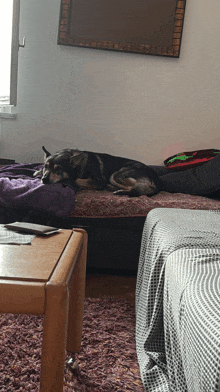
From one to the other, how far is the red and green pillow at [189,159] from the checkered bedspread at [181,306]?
1435 mm

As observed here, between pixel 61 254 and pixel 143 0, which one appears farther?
pixel 143 0

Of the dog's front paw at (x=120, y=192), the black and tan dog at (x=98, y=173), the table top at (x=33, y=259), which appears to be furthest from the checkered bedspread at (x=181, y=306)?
the black and tan dog at (x=98, y=173)

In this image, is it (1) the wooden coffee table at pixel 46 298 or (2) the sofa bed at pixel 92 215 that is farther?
(2) the sofa bed at pixel 92 215

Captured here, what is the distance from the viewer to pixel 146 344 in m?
1.26

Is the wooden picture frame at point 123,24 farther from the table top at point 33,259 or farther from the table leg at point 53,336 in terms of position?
the table leg at point 53,336

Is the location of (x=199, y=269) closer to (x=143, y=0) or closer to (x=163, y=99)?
(x=163, y=99)

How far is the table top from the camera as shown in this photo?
90 cm

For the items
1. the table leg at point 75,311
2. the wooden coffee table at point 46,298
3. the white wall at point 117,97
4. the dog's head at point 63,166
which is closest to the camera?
the wooden coffee table at point 46,298

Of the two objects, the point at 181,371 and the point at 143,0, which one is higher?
the point at 143,0

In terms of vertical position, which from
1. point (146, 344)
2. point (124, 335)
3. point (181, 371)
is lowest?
point (124, 335)

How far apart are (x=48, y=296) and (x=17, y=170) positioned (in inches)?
87.4

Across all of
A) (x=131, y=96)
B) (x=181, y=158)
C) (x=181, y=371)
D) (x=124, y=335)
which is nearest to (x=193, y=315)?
(x=181, y=371)

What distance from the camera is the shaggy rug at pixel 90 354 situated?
121cm

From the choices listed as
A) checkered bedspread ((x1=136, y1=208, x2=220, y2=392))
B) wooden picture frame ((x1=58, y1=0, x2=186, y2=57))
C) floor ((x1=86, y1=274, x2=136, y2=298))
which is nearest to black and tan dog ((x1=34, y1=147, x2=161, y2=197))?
floor ((x1=86, y1=274, x2=136, y2=298))
